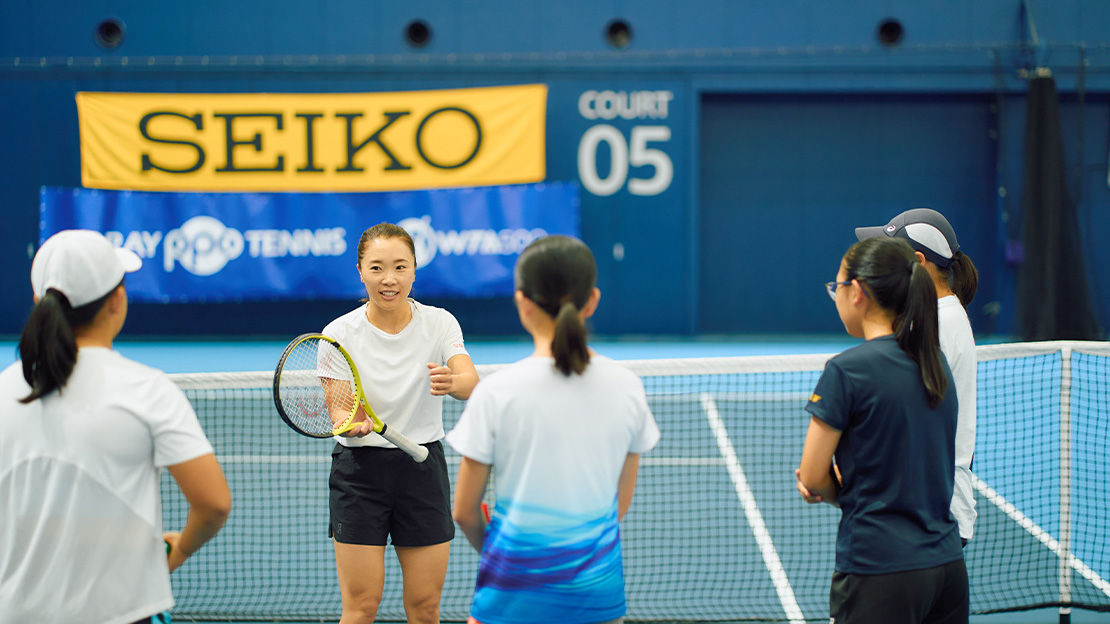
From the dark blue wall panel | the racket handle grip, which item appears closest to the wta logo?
the dark blue wall panel

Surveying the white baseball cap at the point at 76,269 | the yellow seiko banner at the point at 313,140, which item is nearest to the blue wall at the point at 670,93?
the yellow seiko banner at the point at 313,140

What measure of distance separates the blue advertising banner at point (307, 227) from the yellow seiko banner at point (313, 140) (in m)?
0.20

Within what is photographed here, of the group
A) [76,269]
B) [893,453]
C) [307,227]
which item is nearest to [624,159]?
[307,227]

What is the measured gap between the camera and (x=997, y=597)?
14.6 feet

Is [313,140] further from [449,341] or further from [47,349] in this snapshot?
[47,349]

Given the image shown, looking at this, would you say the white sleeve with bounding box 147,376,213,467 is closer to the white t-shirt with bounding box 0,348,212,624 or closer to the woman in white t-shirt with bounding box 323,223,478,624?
the white t-shirt with bounding box 0,348,212,624

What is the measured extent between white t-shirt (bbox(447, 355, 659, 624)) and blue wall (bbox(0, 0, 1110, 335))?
435 inches

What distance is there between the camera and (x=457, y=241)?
12.8 meters

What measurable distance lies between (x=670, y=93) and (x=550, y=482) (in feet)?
37.9

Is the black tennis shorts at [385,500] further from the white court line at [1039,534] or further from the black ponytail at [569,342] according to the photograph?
the white court line at [1039,534]

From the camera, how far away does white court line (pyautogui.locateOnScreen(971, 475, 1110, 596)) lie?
451 centimetres

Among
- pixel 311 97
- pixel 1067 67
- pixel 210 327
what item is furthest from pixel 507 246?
pixel 1067 67

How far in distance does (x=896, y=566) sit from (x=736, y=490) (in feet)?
13.0

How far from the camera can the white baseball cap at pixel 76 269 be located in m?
2.02
